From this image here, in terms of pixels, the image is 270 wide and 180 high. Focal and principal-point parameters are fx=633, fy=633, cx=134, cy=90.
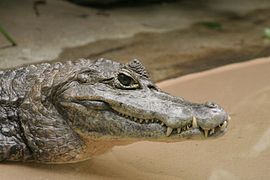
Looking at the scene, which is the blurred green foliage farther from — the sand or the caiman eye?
the caiman eye

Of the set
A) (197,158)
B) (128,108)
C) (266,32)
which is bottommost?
(197,158)

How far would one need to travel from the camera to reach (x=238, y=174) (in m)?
3.92

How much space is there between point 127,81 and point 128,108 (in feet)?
0.66

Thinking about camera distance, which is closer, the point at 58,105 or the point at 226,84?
the point at 58,105

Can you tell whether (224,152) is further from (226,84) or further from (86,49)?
(86,49)

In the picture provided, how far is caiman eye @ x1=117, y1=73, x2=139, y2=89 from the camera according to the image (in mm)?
3739

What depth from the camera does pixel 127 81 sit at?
3750mm

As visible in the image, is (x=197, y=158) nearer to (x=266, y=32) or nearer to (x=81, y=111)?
(x=81, y=111)

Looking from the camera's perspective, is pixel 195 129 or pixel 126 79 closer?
pixel 195 129

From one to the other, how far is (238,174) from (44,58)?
236cm

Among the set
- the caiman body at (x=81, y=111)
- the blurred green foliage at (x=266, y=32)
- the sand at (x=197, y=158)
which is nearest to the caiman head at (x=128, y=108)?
the caiman body at (x=81, y=111)

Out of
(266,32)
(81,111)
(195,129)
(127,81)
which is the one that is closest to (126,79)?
(127,81)

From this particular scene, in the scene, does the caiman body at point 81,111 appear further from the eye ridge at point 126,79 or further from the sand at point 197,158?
the sand at point 197,158

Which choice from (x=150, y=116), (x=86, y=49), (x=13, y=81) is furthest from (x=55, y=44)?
(x=150, y=116)
